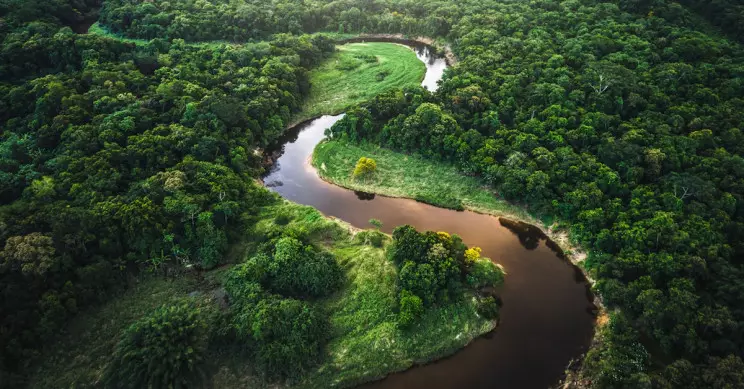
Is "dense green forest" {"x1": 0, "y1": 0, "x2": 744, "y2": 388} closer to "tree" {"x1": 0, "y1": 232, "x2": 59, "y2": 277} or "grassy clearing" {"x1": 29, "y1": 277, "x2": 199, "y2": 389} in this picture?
"tree" {"x1": 0, "y1": 232, "x2": 59, "y2": 277}

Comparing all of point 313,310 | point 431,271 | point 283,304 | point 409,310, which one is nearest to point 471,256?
point 431,271

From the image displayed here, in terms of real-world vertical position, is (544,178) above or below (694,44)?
below

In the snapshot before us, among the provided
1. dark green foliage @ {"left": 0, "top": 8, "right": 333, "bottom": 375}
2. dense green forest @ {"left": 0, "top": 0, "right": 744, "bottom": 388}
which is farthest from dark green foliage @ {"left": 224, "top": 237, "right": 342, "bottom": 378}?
dark green foliage @ {"left": 0, "top": 8, "right": 333, "bottom": 375}

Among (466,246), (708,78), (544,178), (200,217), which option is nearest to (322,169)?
(200,217)

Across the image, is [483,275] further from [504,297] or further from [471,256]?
[504,297]

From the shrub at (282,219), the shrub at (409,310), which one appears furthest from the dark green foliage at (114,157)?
the shrub at (409,310)

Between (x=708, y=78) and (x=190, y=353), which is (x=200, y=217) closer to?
(x=190, y=353)

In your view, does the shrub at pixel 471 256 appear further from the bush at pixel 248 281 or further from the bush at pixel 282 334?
the bush at pixel 248 281

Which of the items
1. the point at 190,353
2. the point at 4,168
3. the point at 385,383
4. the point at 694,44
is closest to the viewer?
the point at 190,353

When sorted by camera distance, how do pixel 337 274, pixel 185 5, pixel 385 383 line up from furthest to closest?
1. pixel 185 5
2. pixel 337 274
3. pixel 385 383
